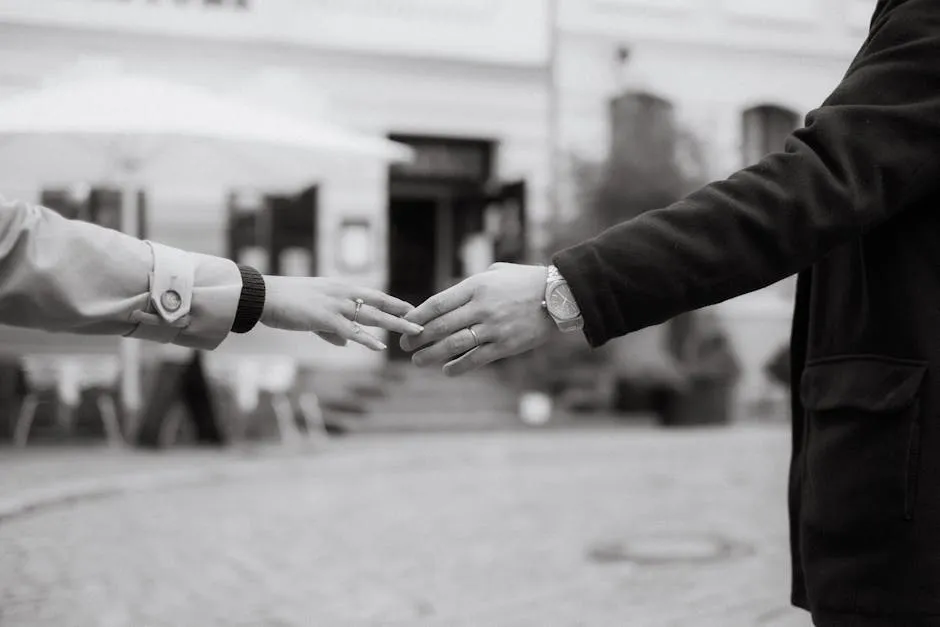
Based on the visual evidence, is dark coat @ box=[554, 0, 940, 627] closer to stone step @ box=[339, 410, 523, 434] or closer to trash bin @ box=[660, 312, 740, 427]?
stone step @ box=[339, 410, 523, 434]

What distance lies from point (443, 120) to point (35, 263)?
14.9 m

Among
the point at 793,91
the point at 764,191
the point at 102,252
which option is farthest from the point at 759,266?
the point at 793,91

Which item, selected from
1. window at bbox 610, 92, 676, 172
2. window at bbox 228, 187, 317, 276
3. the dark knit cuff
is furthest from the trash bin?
the dark knit cuff

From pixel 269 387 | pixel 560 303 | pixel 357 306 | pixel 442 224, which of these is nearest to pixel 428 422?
pixel 269 387

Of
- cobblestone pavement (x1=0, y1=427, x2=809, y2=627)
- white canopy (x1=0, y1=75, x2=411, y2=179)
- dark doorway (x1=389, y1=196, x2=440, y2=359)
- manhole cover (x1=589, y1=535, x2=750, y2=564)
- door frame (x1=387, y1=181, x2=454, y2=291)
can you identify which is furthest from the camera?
door frame (x1=387, y1=181, x2=454, y2=291)

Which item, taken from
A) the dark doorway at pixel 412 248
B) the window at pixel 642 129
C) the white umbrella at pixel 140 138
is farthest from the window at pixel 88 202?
the window at pixel 642 129

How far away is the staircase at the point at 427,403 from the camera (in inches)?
545

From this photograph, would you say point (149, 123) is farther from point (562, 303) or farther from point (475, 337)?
point (562, 303)

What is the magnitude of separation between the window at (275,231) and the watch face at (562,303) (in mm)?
13636

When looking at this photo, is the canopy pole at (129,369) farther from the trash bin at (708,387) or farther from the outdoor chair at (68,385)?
the trash bin at (708,387)

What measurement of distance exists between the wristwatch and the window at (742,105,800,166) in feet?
52.1

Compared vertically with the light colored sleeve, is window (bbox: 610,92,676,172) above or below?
above

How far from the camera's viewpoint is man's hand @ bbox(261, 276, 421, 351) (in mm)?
2391

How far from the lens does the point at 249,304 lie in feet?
7.62
